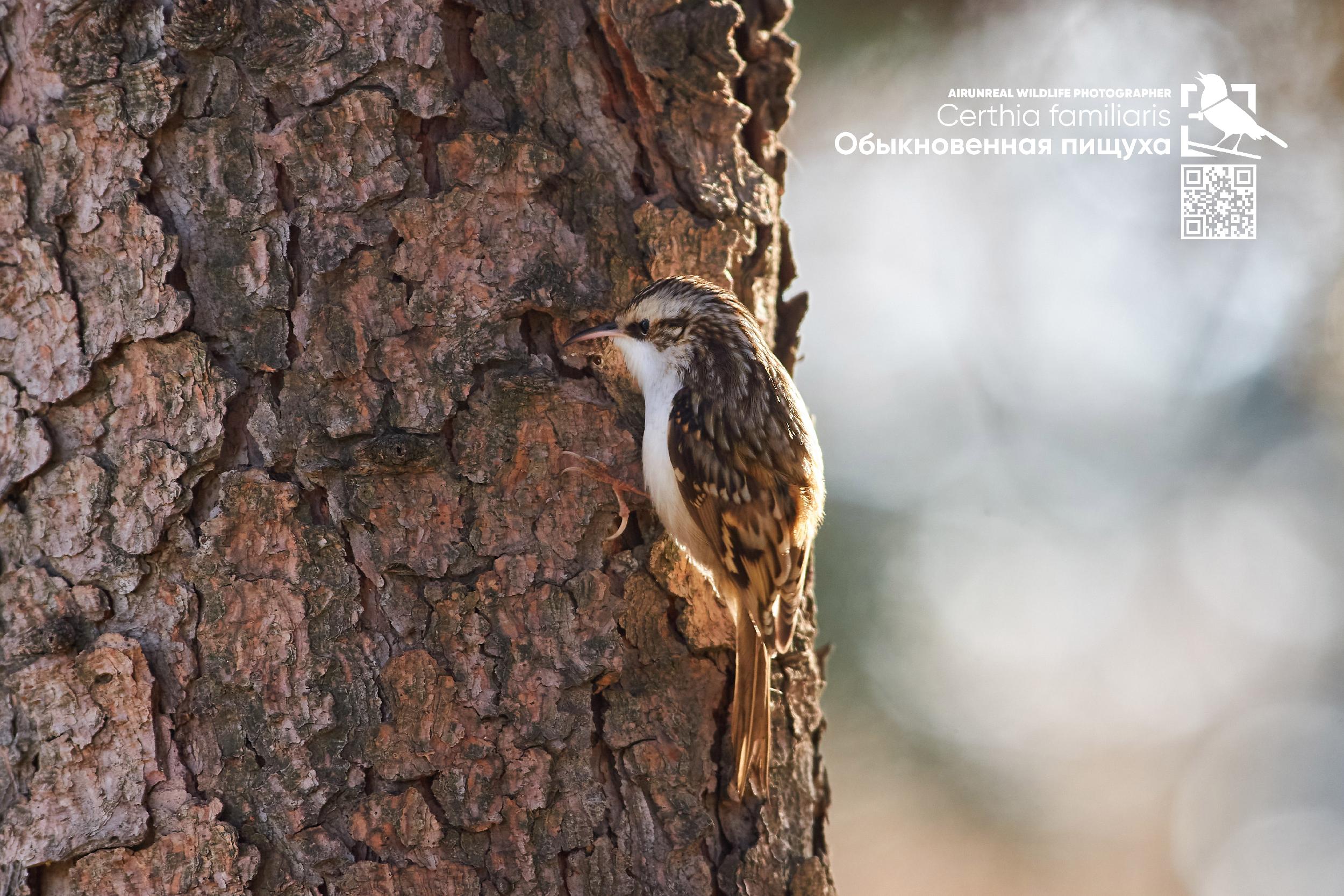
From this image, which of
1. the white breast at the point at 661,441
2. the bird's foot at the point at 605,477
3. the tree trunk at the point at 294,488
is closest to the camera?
the tree trunk at the point at 294,488

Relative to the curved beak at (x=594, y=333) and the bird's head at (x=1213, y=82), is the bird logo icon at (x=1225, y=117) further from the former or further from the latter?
the curved beak at (x=594, y=333)

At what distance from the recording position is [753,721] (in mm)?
1746

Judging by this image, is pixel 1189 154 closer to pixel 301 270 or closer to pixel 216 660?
pixel 301 270

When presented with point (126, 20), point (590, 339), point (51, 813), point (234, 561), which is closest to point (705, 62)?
point (590, 339)

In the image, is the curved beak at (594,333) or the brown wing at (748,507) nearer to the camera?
the curved beak at (594,333)

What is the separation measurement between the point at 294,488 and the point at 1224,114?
425cm

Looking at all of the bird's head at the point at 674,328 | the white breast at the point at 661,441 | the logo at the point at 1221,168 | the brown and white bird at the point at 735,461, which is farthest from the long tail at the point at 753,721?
the logo at the point at 1221,168

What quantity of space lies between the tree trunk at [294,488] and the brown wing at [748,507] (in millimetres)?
319

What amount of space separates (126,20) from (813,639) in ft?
5.52

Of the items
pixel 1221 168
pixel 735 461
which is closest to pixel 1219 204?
pixel 1221 168

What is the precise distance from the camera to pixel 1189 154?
13.1 ft

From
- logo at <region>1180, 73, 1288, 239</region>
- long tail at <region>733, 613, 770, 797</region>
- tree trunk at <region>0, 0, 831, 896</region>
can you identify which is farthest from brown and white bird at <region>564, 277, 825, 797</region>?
logo at <region>1180, 73, 1288, 239</region>

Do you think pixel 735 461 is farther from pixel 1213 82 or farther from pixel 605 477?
pixel 1213 82

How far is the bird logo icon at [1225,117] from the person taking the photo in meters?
4.04
